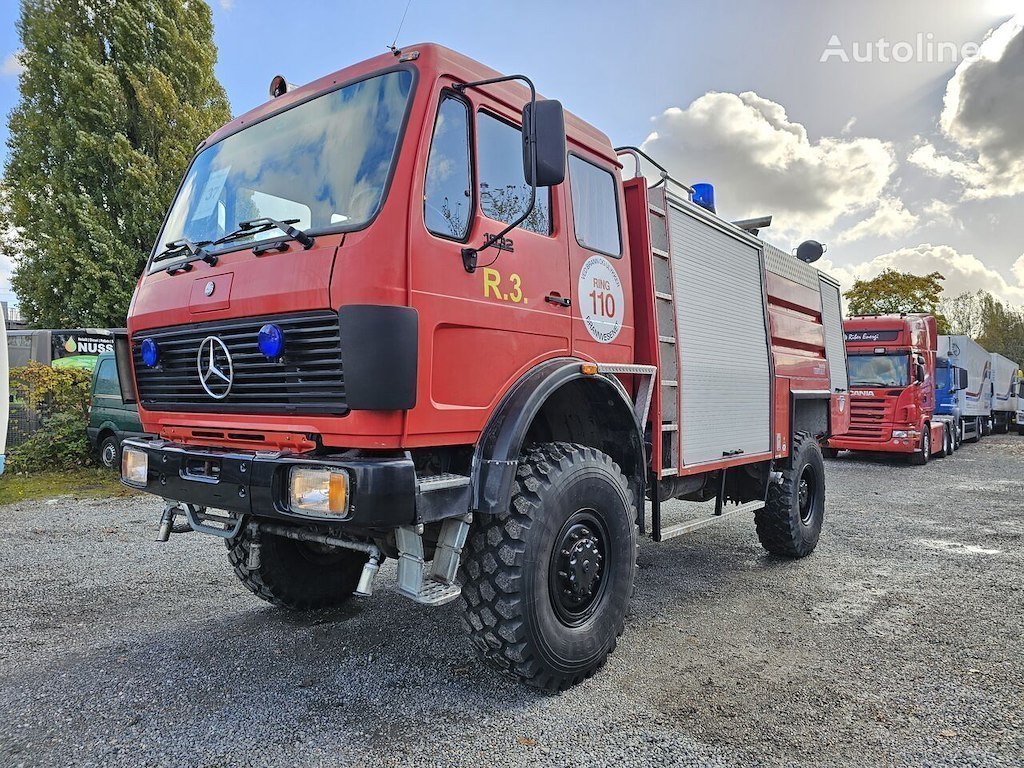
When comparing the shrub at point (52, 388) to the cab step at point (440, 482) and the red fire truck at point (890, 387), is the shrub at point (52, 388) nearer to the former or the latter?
the cab step at point (440, 482)

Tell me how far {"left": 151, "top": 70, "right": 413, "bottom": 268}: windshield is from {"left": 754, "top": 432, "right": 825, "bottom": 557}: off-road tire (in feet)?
13.7

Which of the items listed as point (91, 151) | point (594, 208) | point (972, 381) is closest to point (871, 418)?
point (972, 381)

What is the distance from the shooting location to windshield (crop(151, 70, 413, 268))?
2850mm

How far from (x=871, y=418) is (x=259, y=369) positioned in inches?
544

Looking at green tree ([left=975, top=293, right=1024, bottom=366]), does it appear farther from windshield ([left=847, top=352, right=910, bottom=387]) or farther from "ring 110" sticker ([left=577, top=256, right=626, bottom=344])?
"ring 110" sticker ([left=577, top=256, right=626, bottom=344])

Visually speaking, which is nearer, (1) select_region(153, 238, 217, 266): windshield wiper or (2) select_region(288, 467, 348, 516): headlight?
(2) select_region(288, 467, 348, 516): headlight

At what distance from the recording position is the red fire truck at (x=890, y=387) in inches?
535

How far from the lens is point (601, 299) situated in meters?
3.75

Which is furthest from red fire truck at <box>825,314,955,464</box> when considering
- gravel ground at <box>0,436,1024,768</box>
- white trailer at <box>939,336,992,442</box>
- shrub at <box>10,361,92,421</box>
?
shrub at <box>10,361,92,421</box>

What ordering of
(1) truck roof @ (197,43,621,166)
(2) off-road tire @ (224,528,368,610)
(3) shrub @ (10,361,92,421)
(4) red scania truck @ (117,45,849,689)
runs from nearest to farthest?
(4) red scania truck @ (117,45,849,689) → (1) truck roof @ (197,43,621,166) → (2) off-road tire @ (224,528,368,610) → (3) shrub @ (10,361,92,421)

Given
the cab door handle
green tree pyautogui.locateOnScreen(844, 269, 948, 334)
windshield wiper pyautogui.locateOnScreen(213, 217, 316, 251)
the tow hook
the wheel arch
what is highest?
green tree pyautogui.locateOnScreen(844, 269, 948, 334)

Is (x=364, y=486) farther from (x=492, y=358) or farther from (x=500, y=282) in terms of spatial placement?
(x=500, y=282)

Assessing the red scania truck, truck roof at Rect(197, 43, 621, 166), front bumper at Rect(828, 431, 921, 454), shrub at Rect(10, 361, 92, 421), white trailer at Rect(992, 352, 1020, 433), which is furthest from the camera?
white trailer at Rect(992, 352, 1020, 433)

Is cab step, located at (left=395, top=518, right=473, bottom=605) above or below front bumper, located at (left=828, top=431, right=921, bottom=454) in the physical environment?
above
